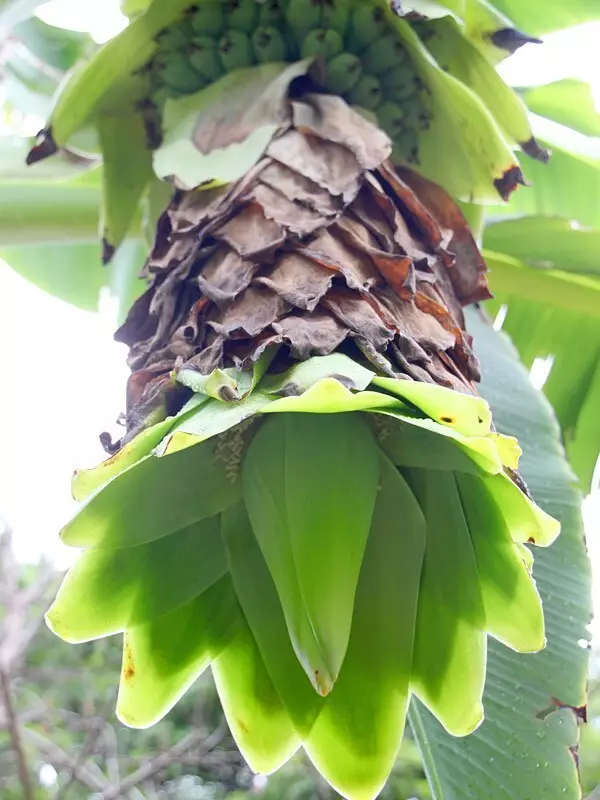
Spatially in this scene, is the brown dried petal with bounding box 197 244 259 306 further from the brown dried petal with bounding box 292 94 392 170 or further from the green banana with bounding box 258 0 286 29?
the green banana with bounding box 258 0 286 29

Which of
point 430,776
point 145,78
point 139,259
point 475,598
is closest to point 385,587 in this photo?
point 475,598

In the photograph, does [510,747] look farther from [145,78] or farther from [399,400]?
[145,78]

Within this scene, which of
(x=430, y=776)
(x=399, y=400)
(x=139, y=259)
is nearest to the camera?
(x=399, y=400)

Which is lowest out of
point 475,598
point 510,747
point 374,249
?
point 510,747

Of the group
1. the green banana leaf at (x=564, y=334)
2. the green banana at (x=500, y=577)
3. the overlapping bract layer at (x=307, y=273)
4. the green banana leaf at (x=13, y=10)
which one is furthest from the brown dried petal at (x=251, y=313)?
the green banana leaf at (x=564, y=334)

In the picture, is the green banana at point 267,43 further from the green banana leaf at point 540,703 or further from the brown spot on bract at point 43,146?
the green banana leaf at point 540,703

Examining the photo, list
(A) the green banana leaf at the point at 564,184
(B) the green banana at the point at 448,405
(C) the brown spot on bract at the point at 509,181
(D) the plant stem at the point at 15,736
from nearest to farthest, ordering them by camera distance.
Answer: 1. (B) the green banana at the point at 448,405
2. (C) the brown spot on bract at the point at 509,181
3. (A) the green banana leaf at the point at 564,184
4. (D) the plant stem at the point at 15,736
